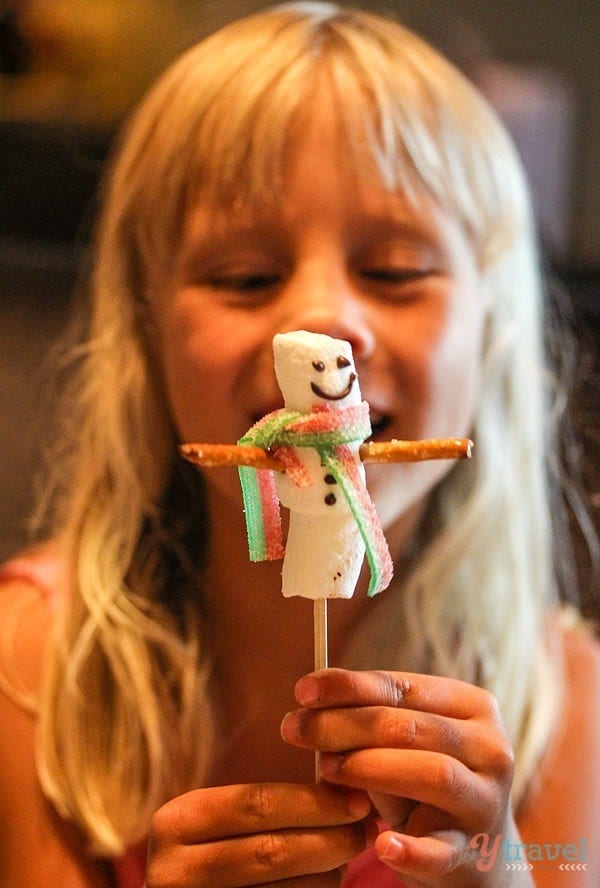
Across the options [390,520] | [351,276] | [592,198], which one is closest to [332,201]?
[351,276]

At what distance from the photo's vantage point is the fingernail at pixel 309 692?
0.34m

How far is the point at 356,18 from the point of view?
1.89ft

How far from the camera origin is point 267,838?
0.35 metres

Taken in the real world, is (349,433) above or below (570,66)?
below

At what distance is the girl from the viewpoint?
0.36 meters

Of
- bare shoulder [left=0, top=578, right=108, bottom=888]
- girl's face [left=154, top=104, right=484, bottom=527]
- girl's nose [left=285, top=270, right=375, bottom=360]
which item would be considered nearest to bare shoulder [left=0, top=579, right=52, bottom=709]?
bare shoulder [left=0, top=578, right=108, bottom=888]

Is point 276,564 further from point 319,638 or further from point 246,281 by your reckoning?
point 246,281

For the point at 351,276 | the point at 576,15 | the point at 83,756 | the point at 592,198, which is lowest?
the point at 83,756

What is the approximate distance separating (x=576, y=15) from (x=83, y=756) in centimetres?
60

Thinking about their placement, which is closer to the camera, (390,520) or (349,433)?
(349,433)

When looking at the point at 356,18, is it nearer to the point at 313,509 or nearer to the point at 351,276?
the point at 351,276

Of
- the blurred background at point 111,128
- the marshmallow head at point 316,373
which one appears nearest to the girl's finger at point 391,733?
the marshmallow head at point 316,373

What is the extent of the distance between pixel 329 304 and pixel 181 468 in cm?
14

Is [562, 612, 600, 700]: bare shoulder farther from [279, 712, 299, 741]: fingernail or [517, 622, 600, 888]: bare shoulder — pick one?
[279, 712, 299, 741]: fingernail
